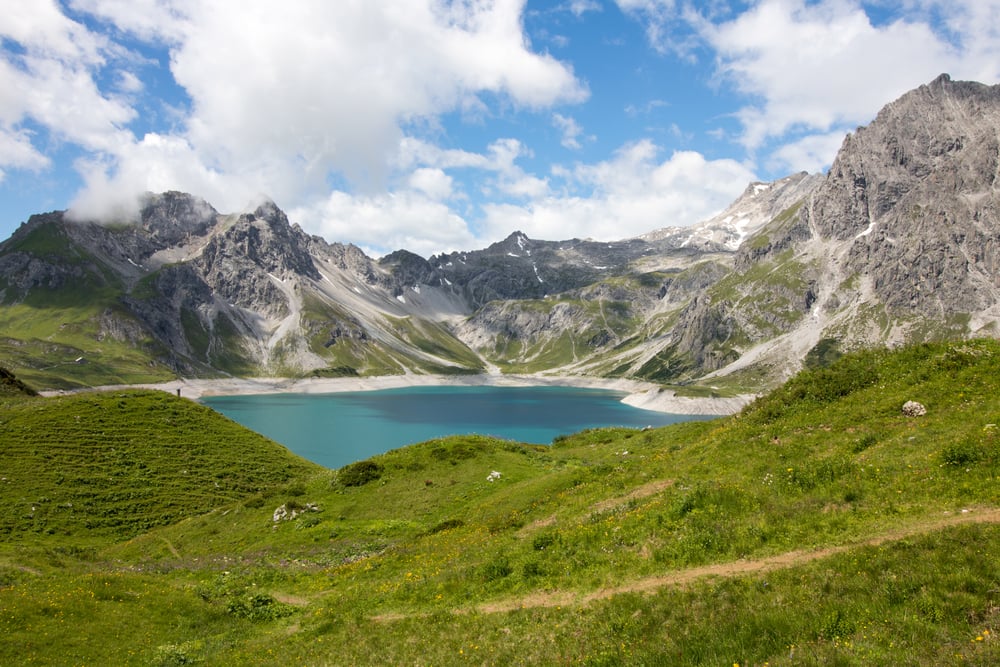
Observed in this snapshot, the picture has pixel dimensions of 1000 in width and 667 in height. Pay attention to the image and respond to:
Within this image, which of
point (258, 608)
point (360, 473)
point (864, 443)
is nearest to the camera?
point (864, 443)

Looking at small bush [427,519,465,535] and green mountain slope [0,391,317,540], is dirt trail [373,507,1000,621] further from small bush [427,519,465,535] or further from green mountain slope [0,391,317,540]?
green mountain slope [0,391,317,540]

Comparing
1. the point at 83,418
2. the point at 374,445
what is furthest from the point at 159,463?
the point at 374,445

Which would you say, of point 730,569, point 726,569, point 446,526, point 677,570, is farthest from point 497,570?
point 446,526

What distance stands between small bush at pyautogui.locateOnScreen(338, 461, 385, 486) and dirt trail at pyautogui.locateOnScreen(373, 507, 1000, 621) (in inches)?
1091

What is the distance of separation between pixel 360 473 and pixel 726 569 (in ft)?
109

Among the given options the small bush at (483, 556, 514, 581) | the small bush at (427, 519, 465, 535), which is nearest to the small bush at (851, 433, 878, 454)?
the small bush at (483, 556, 514, 581)

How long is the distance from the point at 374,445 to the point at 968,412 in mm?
134913

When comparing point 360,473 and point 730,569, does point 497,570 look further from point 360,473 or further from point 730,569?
point 360,473

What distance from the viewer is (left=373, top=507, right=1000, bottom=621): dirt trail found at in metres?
12.5

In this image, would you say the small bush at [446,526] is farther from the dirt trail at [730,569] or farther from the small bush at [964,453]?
the small bush at [964,453]

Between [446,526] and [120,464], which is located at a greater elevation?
[446,526]

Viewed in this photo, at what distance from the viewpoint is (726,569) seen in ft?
44.6

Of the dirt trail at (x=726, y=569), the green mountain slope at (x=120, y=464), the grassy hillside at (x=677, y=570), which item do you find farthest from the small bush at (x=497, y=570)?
the green mountain slope at (x=120, y=464)

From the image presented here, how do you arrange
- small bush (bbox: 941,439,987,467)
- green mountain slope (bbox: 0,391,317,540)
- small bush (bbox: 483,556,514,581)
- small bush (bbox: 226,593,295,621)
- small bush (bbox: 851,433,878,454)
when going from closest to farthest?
1. small bush (bbox: 941,439,987,467)
2. small bush (bbox: 483,556,514,581)
3. small bush (bbox: 851,433,878,454)
4. small bush (bbox: 226,593,295,621)
5. green mountain slope (bbox: 0,391,317,540)
